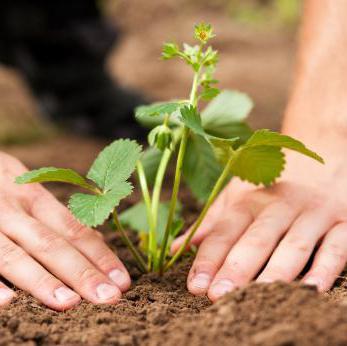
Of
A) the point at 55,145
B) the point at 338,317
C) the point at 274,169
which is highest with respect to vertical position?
the point at 274,169

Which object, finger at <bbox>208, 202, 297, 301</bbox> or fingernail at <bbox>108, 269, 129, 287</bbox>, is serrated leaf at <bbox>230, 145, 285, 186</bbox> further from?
fingernail at <bbox>108, 269, 129, 287</bbox>

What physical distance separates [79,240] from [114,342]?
1.30 feet

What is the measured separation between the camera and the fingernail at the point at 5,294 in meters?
1.18

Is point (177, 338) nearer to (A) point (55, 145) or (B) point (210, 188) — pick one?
(B) point (210, 188)

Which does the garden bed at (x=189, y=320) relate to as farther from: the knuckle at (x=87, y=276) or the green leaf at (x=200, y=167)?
the green leaf at (x=200, y=167)

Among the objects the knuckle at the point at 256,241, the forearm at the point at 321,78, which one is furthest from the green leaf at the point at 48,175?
the forearm at the point at 321,78

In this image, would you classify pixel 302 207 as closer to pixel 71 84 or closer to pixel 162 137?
pixel 162 137

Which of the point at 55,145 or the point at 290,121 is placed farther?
the point at 55,145

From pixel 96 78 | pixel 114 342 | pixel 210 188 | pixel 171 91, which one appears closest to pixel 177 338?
pixel 114 342

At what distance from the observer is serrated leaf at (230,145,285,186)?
1.30m

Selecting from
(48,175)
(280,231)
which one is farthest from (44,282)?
(280,231)

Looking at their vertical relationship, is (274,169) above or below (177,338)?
above

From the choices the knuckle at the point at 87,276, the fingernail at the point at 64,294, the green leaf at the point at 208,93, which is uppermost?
the green leaf at the point at 208,93

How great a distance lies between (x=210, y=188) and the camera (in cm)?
149
